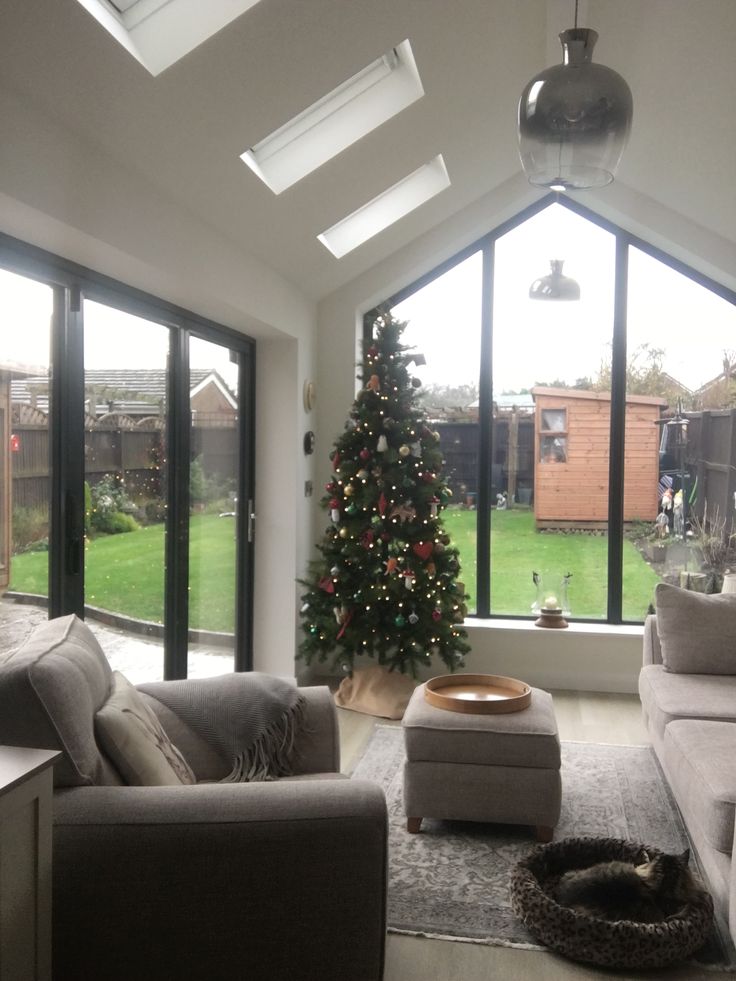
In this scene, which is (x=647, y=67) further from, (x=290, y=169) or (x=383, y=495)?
(x=383, y=495)

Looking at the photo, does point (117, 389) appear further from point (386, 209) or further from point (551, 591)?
point (551, 591)

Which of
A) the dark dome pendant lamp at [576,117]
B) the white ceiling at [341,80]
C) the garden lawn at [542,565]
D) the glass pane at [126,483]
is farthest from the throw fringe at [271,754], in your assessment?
the garden lawn at [542,565]

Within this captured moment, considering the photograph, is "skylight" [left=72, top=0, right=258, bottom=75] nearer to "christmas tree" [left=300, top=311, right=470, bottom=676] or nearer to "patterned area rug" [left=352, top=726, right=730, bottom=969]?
"christmas tree" [left=300, top=311, right=470, bottom=676]

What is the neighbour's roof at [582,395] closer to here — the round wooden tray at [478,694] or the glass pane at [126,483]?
the round wooden tray at [478,694]

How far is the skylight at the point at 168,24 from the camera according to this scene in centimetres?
292

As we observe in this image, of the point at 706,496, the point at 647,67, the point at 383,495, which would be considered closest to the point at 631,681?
the point at 706,496

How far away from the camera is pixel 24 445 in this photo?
129 inches

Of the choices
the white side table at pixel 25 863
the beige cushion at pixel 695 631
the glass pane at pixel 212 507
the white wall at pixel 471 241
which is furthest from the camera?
the white wall at pixel 471 241

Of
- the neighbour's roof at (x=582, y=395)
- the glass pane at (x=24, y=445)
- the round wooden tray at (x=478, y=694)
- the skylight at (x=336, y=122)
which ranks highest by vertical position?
the skylight at (x=336, y=122)

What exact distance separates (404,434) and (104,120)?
9.49 feet

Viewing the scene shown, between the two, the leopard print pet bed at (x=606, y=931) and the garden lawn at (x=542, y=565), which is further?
the garden lawn at (x=542, y=565)

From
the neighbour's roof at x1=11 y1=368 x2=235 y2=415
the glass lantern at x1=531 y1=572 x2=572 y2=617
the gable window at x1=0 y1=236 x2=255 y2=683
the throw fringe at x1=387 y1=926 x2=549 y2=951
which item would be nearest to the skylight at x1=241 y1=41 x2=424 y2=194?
the gable window at x1=0 y1=236 x2=255 y2=683

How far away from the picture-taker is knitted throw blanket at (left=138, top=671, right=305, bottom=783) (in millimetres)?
3000

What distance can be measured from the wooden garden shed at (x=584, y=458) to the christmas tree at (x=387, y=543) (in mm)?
1065
